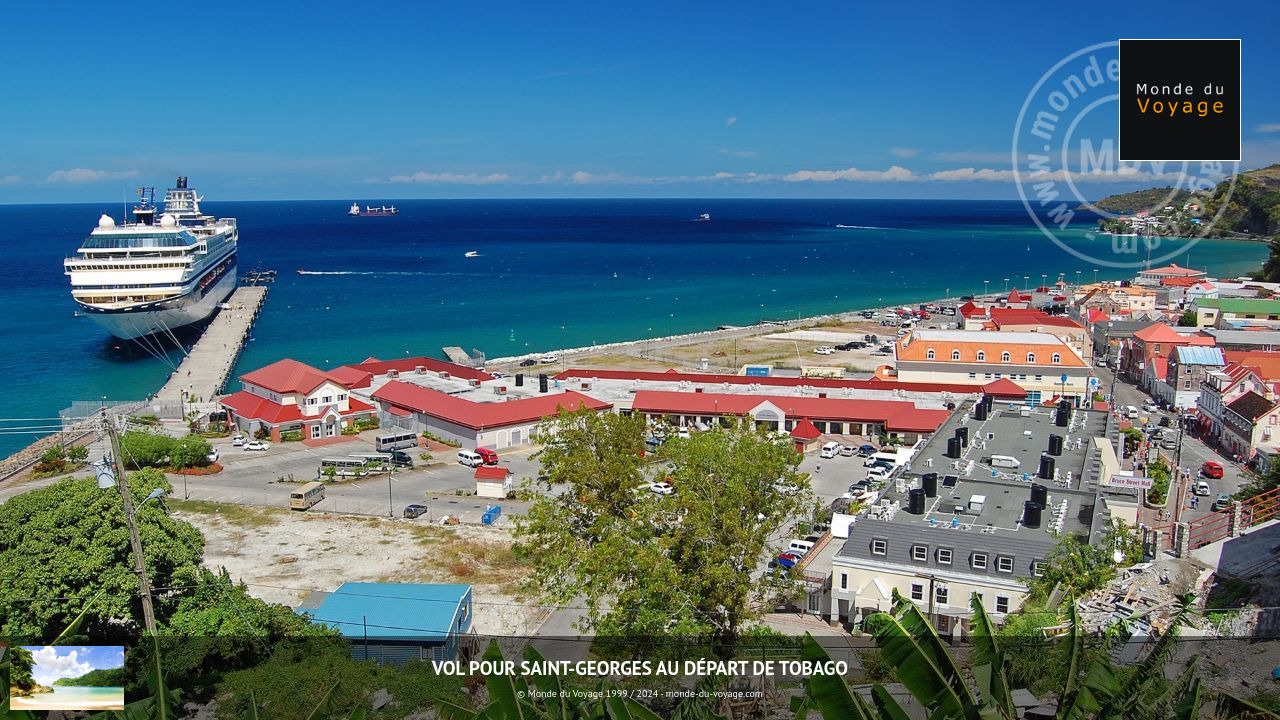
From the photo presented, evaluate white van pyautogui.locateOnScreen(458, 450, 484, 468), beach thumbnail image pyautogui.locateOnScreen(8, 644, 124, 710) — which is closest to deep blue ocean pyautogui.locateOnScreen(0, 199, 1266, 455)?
white van pyautogui.locateOnScreen(458, 450, 484, 468)

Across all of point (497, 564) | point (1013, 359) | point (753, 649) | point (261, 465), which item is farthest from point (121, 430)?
point (1013, 359)

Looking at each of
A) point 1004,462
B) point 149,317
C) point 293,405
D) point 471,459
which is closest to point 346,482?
point 471,459

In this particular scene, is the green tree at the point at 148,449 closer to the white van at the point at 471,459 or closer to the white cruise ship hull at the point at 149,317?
the white van at the point at 471,459

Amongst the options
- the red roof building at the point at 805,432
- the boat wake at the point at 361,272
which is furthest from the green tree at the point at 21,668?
the boat wake at the point at 361,272

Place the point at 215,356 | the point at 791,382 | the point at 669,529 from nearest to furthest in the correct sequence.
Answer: the point at 669,529 < the point at 791,382 < the point at 215,356

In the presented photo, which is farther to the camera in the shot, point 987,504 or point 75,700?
point 987,504

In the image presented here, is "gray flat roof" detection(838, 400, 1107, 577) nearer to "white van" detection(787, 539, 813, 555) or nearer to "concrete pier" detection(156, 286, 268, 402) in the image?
"white van" detection(787, 539, 813, 555)

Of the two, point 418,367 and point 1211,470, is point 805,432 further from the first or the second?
point 418,367
